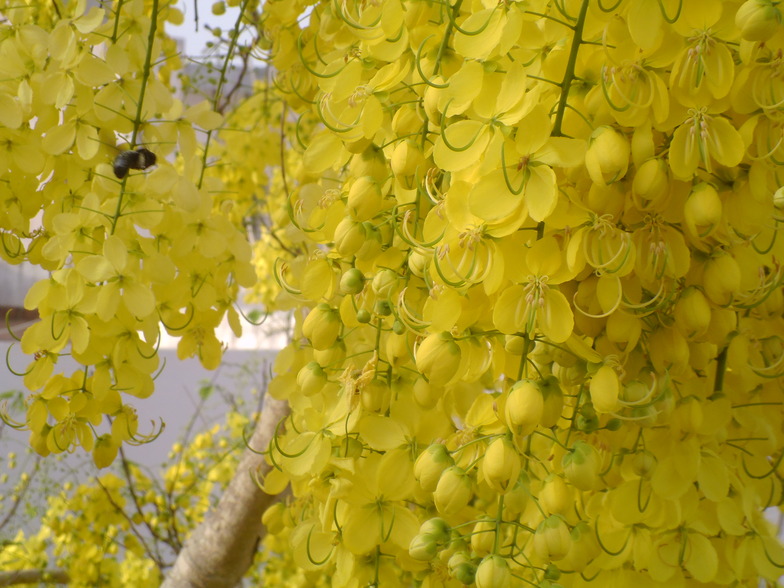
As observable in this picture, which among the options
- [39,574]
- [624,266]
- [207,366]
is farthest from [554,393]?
[39,574]

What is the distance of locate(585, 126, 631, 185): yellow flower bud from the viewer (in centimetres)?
35

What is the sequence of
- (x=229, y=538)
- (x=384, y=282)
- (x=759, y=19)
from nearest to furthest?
(x=759, y=19), (x=384, y=282), (x=229, y=538)

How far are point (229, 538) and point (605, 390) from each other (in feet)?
2.46

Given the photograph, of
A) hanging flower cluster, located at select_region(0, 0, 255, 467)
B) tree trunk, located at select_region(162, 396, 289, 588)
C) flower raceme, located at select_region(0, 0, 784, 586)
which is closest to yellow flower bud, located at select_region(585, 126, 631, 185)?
flower raceme, located at select_region(0, 0, 784, 586)

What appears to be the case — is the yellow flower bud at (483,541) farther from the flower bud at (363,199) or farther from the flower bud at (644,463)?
the flower bud at (363,199)

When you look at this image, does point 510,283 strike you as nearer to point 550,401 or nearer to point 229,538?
point 550,401

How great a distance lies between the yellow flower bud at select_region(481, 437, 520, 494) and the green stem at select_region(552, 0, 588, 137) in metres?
0.15

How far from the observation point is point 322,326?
1.62 ft

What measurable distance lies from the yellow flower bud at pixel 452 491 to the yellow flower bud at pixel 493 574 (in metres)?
0.03

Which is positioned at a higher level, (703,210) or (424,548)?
(703,210)

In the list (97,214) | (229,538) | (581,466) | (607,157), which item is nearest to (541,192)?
(607,157)

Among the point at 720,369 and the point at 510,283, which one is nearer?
the point at 510,283

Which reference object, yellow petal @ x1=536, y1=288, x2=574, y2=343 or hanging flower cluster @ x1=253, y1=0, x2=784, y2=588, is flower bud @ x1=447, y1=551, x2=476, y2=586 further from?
yellow petal @ x1=536, y1=288, x2=574, y2=343

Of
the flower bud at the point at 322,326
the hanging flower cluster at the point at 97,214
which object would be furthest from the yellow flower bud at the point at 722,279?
the hanging flower cluster at the point at 97,214
